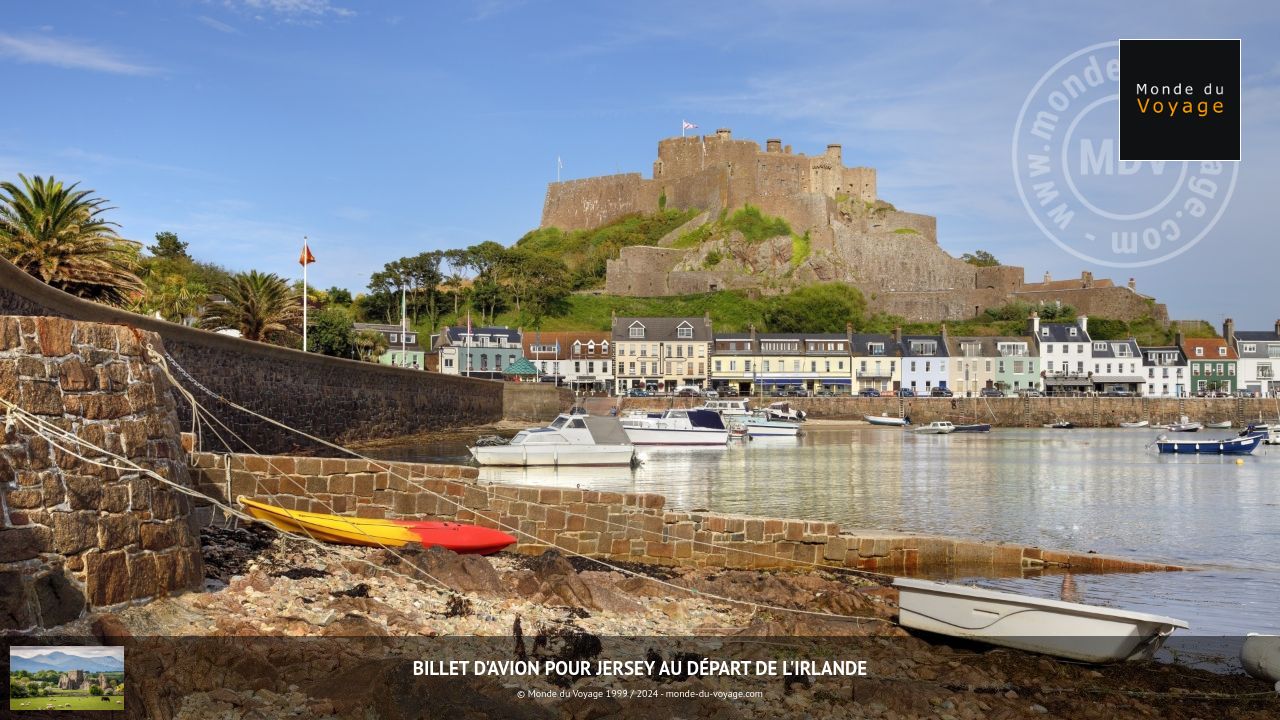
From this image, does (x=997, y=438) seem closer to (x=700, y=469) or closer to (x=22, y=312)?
(x=700, y=469)

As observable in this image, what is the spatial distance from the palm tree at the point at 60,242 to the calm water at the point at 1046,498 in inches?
432

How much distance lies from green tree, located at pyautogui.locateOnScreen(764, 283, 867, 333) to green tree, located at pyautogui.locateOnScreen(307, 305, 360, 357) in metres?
52.6

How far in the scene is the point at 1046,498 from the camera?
2761 cm

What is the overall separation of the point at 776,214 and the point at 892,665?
106 meters

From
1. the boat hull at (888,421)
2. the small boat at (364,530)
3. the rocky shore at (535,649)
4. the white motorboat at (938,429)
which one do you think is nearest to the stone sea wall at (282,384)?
the small boat at (364,530)

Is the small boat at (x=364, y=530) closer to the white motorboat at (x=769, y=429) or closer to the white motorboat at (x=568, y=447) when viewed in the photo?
the white motorboat at (x=568, y=447)

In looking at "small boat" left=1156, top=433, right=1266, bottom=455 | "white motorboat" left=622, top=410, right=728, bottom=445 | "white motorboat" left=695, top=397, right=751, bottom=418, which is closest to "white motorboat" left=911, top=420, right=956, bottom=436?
"white motorboat" left=695, top=397, right=751, bottom=418

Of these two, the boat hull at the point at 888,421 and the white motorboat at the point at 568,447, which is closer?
the white motorboat at the point at 568,447

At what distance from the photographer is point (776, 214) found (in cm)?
11206

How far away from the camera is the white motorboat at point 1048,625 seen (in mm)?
9164

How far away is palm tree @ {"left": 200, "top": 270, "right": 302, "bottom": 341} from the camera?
3841cm

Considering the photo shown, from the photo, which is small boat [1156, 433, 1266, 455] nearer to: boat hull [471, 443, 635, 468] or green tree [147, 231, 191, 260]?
boat hull [471, 443, 635, 468]

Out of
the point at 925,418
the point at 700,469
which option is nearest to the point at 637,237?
the point at 925,418

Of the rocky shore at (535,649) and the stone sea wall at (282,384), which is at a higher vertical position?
the stone sea wall at (282,384)
